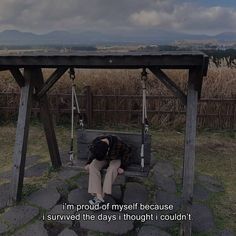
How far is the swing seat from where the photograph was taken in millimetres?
4387

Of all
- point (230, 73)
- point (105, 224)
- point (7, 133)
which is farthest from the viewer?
point (230, 73)

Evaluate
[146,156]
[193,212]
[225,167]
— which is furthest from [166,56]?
[225,167]

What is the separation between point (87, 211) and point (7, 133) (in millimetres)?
4257

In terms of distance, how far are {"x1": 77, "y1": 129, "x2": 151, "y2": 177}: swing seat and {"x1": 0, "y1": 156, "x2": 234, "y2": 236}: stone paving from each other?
1.09 ft

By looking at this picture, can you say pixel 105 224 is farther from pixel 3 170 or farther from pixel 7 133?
pixel 7 133

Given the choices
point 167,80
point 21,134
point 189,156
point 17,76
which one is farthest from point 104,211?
point 17,76

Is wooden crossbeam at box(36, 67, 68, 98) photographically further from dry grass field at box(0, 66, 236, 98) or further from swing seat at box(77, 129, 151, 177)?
dry grass field at box(0, 66, 236, 98)

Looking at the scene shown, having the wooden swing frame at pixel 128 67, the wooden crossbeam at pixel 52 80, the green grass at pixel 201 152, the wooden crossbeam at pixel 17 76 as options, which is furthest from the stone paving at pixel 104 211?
the wooden crossbeam at pixel 17 76

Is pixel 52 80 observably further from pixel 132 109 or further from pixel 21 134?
pixel 132 109

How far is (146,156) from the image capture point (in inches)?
178

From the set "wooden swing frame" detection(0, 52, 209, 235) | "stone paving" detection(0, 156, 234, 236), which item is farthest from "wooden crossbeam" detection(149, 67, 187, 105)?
"stone paving" detection(0, 156, 234, 236)

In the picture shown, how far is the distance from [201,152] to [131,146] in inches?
92.1

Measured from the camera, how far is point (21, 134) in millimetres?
4309

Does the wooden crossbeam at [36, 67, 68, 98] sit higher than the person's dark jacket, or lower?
higher
